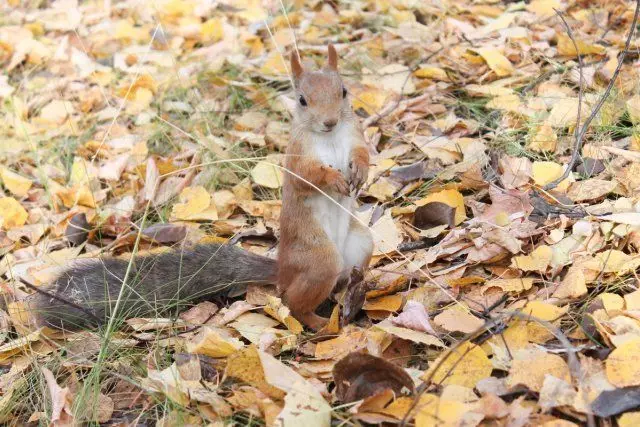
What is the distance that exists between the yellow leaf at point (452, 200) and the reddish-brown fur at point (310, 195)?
42cm

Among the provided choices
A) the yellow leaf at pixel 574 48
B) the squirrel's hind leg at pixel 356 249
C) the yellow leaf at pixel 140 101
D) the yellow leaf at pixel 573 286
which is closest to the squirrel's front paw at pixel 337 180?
the squirrel's hind leg at pixel 356 249

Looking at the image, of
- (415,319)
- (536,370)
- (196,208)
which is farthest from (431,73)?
(536,370)

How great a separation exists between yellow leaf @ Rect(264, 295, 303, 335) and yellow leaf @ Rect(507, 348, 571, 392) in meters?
0.79

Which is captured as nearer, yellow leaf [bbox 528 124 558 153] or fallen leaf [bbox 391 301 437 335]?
fallen leaf [bbox 391 301 437 335]

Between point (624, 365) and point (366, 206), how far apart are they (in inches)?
57.8

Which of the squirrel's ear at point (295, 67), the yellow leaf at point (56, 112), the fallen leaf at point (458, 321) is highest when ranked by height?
the squirrel's ear at point (295, 67)

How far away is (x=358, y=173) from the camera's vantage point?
8.46 feet

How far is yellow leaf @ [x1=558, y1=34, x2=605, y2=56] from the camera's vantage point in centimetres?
368

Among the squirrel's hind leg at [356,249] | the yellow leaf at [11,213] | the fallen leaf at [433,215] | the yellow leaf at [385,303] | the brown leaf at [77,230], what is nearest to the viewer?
the yellow leaf at [385,303]

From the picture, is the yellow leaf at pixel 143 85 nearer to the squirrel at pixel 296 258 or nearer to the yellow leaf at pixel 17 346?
the squirrel at pixel 296 258

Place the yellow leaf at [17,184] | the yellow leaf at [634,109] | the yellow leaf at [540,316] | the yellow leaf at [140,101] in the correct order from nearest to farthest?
the yellow leaf at [540,316], the yellow leaf at [634,109], the yellow leaf at [17,184], the yellow leaf at [140,101]

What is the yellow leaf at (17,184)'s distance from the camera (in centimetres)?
378

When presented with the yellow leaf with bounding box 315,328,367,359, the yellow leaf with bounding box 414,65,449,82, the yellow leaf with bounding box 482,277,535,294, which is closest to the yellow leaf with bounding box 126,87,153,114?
the yellow leaf with bounding box 414,65,449,82

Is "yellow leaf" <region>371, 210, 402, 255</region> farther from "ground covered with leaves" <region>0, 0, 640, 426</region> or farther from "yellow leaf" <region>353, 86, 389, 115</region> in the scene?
"yellow leaf" <region>353, 86, 389, 115</region>
